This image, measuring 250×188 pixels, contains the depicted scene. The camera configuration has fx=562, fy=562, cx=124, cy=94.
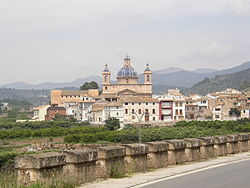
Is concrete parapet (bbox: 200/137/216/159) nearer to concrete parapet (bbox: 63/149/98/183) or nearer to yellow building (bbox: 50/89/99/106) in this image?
concrete parapet (bbox: 63/149/98/183)

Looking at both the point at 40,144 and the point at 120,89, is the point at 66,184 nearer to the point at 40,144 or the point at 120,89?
the point at 40,144

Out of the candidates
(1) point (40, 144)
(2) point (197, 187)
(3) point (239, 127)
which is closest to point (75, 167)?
(2) point (197, 187)

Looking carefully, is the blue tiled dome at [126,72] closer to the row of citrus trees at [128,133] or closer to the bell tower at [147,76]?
the bell tower at [147,76]

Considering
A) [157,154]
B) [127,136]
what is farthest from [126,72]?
[157,154]

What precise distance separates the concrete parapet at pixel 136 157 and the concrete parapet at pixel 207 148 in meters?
3.69

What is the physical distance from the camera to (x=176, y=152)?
16891 mm

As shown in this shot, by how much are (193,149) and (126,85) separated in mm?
127418

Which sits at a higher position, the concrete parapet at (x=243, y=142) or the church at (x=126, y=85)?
the church at (x=126, y=85)

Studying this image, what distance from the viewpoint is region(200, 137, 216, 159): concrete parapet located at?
18.5 m

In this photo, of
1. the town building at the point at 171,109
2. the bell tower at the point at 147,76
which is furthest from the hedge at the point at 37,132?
the bell tower at the point at 147,76

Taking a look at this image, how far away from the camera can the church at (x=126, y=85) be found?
140 m

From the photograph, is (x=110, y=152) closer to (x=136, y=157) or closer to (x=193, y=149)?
(x=136, y=157)

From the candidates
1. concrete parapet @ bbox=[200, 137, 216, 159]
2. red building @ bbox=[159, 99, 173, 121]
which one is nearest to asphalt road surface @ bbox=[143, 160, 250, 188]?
concrete parapet @ bbox=[200, 137, 216, 159]

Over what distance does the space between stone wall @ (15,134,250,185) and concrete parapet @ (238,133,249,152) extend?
3.97 feet
